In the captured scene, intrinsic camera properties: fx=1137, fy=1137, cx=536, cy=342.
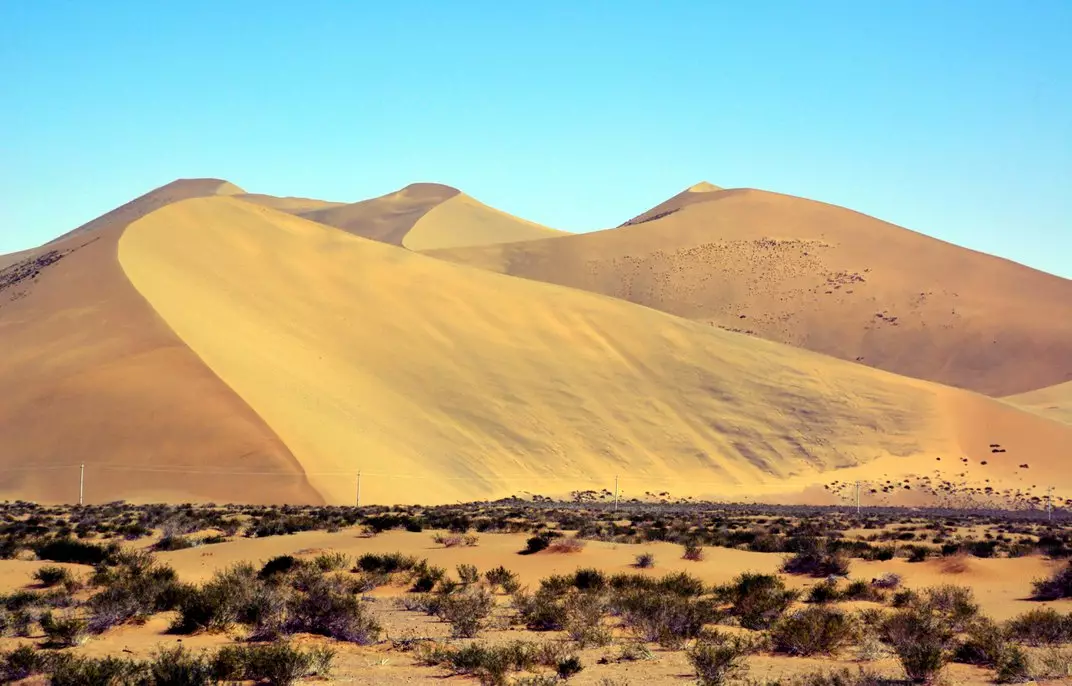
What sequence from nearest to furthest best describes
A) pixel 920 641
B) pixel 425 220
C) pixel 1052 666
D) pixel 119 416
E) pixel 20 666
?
pixel 20 666, pixel 1052 666, pixel 920 641, pixel 119 416, pixel 425 220

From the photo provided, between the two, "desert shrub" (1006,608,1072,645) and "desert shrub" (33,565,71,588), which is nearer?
"desert shrub" (1006,608,1072,645)

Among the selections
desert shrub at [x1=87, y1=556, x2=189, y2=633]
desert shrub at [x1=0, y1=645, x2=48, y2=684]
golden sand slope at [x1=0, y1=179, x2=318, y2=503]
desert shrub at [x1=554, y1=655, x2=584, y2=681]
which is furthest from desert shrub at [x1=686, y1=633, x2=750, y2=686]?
golden sand slope at [x1=0, y1=179, x2=318, y2=503]

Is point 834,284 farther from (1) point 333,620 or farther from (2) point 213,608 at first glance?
(2) point 213,608

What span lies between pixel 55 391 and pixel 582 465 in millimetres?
24457

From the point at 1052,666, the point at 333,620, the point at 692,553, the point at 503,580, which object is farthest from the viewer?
the point at 692,553

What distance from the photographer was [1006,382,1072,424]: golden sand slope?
8125cm

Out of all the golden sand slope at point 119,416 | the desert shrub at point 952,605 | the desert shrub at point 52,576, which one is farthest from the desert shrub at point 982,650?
the golden sand slope at point 119,416

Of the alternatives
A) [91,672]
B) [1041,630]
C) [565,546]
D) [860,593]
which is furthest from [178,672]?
[565,546]

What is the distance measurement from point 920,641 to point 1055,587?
782 cm

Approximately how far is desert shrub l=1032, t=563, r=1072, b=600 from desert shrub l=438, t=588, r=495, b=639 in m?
9.36

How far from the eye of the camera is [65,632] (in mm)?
12445

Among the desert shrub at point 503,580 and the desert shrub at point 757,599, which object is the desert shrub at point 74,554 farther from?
the desert shrub at point 757,599

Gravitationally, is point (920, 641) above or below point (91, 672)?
below

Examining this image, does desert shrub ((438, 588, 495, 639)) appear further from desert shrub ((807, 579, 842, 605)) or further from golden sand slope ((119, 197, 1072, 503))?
golden sand slope ((119, 197, 1072, 503))
